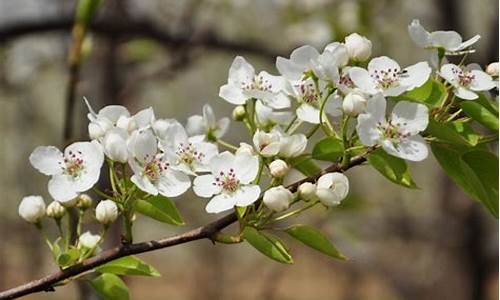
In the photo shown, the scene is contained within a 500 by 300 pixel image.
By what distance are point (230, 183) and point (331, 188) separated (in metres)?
0.08

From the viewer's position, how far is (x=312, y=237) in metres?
0.75

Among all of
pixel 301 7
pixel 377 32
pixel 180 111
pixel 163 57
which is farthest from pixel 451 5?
pixel 180 111

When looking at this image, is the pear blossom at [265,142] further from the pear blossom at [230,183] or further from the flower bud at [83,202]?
the flower bud at [83,202]

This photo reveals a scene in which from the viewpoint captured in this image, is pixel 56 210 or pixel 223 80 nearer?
pixel 56 210

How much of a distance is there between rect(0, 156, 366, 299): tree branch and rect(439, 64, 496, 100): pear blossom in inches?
3.8

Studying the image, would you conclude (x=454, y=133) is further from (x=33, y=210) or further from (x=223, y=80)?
(x=223, y=80)

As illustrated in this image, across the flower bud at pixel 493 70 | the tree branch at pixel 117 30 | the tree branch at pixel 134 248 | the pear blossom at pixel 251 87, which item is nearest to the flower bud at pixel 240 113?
the pear blossom at pixel 251 87

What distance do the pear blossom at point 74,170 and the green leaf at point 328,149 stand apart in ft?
0.60

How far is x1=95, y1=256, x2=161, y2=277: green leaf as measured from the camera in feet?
2.47

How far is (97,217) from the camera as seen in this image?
76cm

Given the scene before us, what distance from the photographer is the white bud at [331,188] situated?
0.71 m

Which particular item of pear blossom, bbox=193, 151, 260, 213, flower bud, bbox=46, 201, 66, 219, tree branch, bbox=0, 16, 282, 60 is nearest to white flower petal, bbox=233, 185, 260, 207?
pear blossom, bbox=193, 151, 260, 213

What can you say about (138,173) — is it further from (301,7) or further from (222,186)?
(301,7)

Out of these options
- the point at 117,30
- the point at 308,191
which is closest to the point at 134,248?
the point at 308,191
